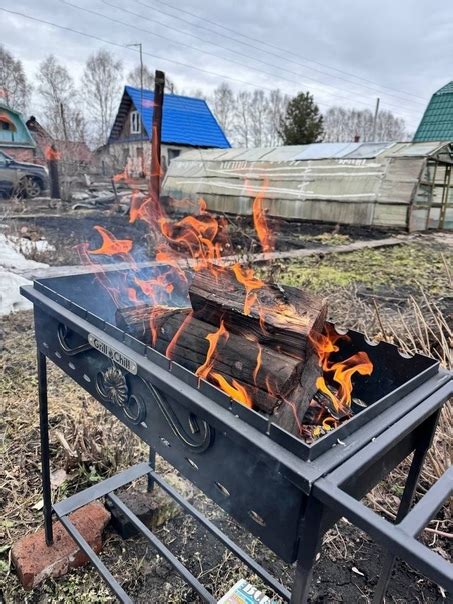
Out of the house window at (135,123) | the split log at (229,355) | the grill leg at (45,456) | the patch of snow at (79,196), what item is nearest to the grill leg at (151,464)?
the grill leg at (45,456)

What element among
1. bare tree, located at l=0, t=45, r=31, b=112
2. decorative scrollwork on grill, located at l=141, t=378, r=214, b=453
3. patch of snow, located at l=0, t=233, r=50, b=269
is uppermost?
bare tree, located at l=0, t=45, r=31, b=112

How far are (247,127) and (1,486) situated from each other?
173 feet

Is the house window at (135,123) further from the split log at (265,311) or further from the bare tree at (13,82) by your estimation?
the split log at (265,311)

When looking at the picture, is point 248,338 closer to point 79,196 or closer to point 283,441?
point 283,441

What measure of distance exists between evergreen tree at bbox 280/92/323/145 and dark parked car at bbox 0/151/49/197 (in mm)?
14214

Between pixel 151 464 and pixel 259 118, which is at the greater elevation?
pixel 259 118

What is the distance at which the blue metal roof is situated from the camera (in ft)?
84.2

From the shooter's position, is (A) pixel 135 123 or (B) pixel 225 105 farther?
(B) pixel 225 105

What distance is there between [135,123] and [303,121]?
12393 mm

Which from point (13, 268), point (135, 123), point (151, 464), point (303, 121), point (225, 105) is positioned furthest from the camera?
point (225, 105)

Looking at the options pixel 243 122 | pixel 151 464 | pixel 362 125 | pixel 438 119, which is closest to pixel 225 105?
pixel 243 122

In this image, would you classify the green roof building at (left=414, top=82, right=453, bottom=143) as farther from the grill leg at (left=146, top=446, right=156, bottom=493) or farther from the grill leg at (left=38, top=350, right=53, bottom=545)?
the grill leg at (left=38, top=350, right=53, bottom=545)

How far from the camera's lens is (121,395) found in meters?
1.32

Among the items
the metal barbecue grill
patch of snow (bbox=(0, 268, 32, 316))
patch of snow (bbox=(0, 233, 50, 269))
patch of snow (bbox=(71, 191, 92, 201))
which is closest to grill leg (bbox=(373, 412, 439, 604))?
the metal barbecue grill
